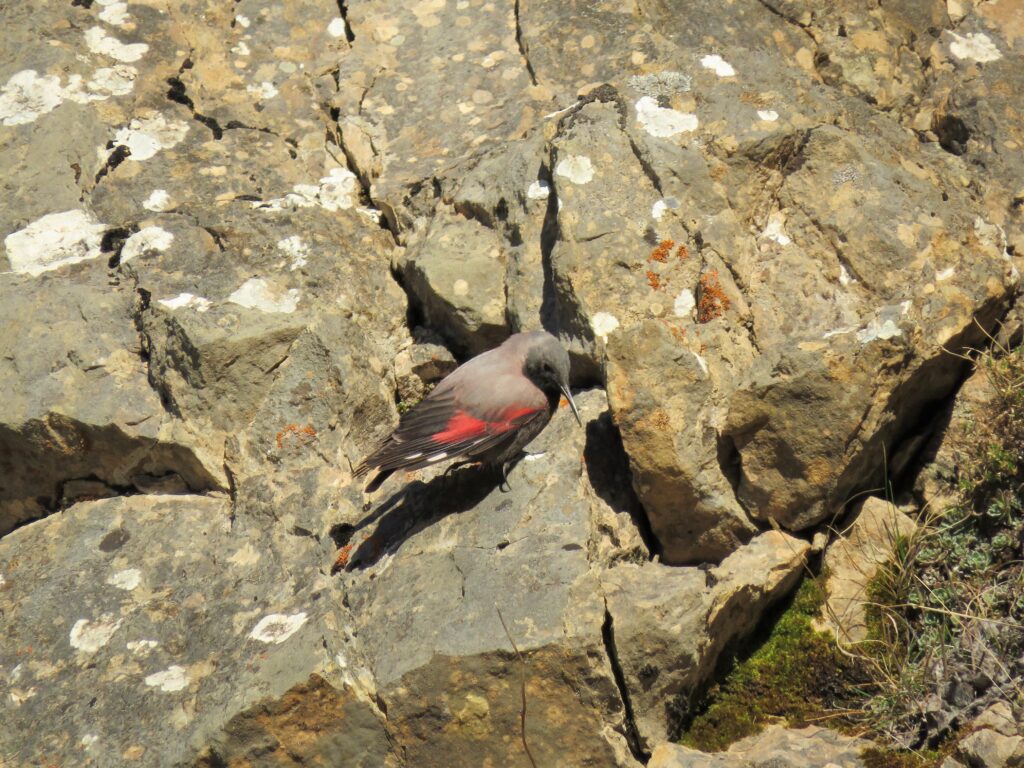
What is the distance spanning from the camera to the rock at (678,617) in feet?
15.3

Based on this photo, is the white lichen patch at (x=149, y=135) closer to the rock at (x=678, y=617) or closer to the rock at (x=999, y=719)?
the rock at (x=678, y=617)

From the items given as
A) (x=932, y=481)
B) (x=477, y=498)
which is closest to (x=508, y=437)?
(x=477, y=498)

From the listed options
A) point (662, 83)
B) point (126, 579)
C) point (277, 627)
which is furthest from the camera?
point (662, 83)

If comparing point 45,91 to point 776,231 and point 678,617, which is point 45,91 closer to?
point 776,231

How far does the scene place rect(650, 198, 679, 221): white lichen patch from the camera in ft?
18.3

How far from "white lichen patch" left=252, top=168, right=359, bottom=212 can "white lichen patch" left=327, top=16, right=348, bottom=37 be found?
118cm

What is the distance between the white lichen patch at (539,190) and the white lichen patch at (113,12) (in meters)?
3.15

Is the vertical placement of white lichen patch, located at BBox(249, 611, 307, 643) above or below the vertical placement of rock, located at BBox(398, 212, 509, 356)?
below

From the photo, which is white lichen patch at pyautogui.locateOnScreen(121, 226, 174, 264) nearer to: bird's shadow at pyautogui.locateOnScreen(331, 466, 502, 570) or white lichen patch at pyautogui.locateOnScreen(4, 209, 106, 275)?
white lichen patch at pyautogui.locateOnScreen(4, 209, 106, 275)

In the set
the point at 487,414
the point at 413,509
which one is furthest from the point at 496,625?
the point at 487,414

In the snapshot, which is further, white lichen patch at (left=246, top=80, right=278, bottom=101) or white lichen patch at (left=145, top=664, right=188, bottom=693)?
white lichen patch at (left=246, top=80, right=278, bottom=101)

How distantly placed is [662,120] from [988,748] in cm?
349

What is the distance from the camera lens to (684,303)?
543 centimetres

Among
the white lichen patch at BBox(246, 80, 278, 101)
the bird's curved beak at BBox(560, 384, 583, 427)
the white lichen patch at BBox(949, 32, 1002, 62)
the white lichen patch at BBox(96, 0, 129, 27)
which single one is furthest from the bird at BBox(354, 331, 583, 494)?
the white lichen patch at BBox(96, 0, 129, 27)
